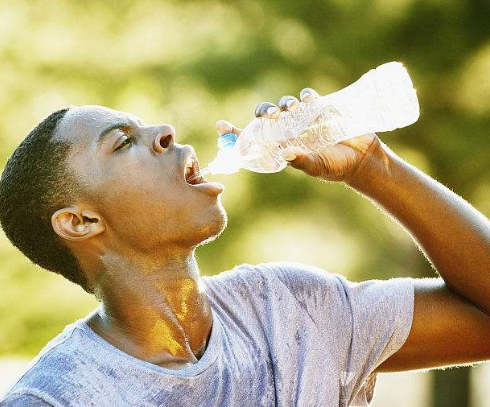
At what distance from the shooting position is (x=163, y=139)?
8.45 feet

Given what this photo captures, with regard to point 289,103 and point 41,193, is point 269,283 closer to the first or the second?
point 289,103

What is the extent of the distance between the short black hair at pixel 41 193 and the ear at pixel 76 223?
31 millimetres

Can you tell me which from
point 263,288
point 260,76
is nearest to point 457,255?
point 263,288

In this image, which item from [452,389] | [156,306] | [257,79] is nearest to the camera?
[156,306]

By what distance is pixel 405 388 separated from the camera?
883 centimetres

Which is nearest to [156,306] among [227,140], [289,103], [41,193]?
[41,193]

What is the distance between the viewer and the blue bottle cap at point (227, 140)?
270 centimetres

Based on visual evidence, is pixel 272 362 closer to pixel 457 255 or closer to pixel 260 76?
pixel 457 255

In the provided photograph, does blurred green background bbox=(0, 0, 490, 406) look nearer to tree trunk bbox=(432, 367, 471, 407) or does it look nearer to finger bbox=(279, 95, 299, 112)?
tree trunk bbox=(432, 367, 471, 407)

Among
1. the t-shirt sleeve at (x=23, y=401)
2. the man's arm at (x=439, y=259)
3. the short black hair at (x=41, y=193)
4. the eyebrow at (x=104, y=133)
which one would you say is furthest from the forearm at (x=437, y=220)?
the t-shirt sleeve at (x=23, y=401)

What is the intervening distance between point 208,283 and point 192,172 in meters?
0.32

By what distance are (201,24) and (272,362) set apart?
410 centimetres

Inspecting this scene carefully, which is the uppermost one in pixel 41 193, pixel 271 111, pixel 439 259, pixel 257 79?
pixel 257 79

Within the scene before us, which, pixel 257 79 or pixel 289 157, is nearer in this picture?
pixel 289 157
